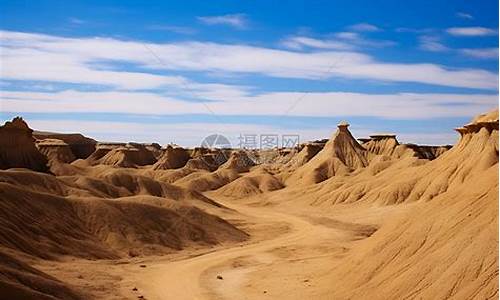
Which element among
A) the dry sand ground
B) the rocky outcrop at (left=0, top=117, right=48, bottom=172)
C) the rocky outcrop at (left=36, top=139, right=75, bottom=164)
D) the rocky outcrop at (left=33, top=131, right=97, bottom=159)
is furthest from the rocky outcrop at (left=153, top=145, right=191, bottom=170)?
the dry sand ground

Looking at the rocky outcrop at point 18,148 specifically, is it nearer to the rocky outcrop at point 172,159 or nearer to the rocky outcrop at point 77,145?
the rocky outcrop at point 172,159

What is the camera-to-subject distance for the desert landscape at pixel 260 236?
19375mm

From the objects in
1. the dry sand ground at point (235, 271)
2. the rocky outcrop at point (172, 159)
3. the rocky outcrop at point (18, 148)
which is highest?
the rocky outcrop at point (18, 148)

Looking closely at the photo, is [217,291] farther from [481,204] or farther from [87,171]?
[87,171]

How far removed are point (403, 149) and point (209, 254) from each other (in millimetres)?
72216

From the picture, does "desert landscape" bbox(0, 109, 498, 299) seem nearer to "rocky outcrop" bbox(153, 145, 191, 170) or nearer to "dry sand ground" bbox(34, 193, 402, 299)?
"dry sand ground" bbox(34, 193, 402, 299)

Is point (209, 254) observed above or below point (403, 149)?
below

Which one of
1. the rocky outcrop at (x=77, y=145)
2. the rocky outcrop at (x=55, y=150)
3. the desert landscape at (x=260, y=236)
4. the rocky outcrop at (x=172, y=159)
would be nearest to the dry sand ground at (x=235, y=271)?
the desert landscape at (x=260, y=236)

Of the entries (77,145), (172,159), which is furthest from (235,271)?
(77,145)

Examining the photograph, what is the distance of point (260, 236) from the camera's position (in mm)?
45406

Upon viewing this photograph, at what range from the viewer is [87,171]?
282 ft

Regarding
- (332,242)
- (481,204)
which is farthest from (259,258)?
(481,204)

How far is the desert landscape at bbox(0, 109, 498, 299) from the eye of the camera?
1938 centimetres

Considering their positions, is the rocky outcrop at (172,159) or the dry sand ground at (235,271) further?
the rocky outcrop at (172,159)
